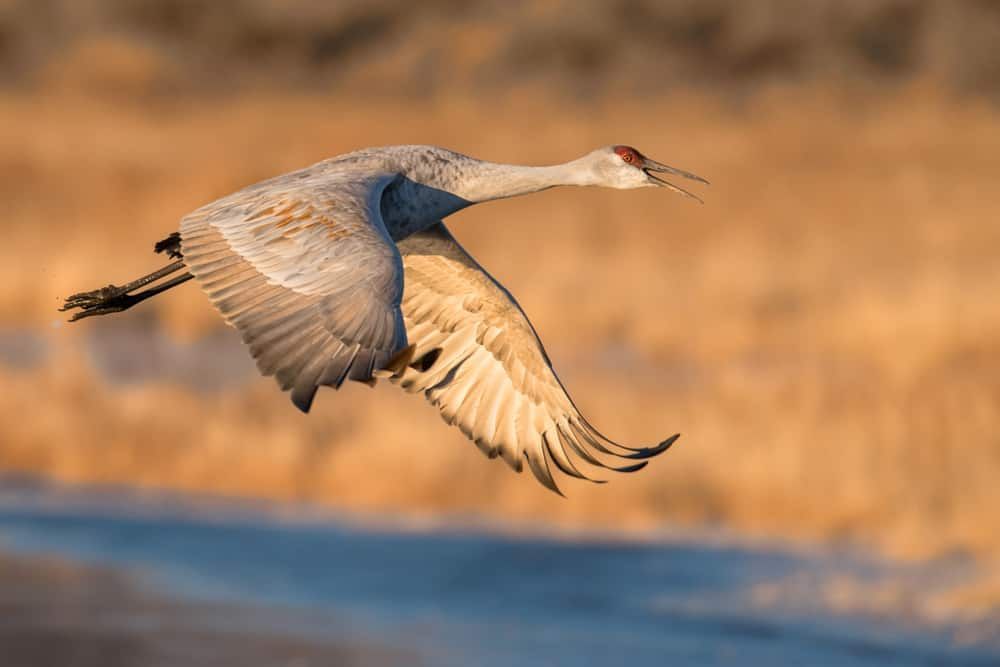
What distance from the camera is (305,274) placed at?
851 cm

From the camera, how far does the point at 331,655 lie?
14102 millimetres

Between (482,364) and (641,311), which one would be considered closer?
(482,364)

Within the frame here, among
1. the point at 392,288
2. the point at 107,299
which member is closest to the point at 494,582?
the point at 107,299

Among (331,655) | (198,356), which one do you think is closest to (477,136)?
(198,356)

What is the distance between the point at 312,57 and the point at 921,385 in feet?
97.4

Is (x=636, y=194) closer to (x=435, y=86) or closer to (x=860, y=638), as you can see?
(x=435, y=86)

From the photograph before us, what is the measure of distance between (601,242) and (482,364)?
748 inches

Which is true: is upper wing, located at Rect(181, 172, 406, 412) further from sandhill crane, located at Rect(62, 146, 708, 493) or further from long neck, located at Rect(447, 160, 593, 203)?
long neck, located at Rect(447, 160, 593, 203)

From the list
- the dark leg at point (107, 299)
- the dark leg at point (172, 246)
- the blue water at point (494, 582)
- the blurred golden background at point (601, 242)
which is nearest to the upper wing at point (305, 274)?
the dark leg at point (172, 246)

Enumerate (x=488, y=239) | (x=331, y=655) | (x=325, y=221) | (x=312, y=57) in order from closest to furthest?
(x=325, y=221)
(x=331, y=655)
(x=488, y=239)
(x=312, y=57)

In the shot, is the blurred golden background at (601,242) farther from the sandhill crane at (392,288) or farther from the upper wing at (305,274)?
the upper wing at (305,274)

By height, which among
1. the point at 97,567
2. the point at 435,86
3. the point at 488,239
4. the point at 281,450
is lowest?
the point at 97,567

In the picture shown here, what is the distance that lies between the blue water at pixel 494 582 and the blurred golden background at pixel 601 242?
21.1 inches

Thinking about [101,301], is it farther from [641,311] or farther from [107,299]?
[641,311]
